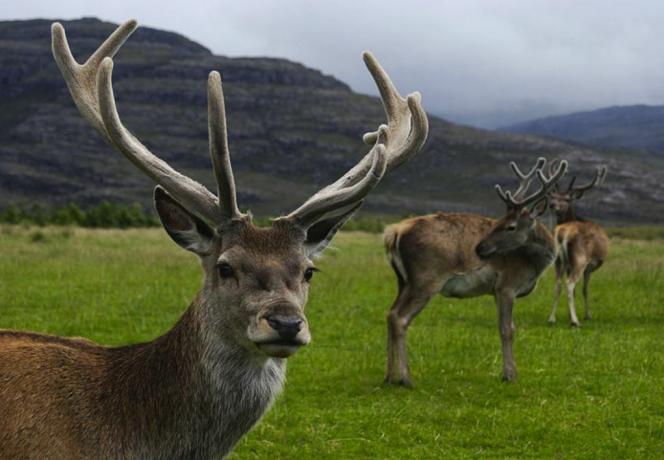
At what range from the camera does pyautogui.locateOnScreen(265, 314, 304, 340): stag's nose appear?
153 inches

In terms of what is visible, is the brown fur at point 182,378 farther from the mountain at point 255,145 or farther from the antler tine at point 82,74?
the mountain at point 255,145

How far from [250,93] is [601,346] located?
535 ft

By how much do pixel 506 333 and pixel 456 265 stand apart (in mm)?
975

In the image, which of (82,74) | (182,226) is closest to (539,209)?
(82,74)

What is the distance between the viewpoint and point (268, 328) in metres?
3.93

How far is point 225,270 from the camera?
4352 mm

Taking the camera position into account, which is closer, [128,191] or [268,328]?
[268,328]

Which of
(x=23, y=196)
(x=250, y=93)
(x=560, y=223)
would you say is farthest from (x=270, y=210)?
(x=560, y=223)

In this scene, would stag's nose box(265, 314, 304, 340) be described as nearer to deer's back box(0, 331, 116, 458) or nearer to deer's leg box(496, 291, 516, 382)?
deer's back box(0, 331, 116, 458)

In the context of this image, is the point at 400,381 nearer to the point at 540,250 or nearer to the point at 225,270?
the point at 540,250

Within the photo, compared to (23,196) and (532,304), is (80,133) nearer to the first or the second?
(23,196)

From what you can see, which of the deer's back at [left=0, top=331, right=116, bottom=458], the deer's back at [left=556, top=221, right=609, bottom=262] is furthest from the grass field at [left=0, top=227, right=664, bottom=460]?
the deer's back at [left=0, top=331, right=116, bottom=458]

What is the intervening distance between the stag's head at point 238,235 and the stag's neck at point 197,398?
114 millimetres

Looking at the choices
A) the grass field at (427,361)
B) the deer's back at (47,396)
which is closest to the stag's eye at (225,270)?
the deer's back at (47,396)
